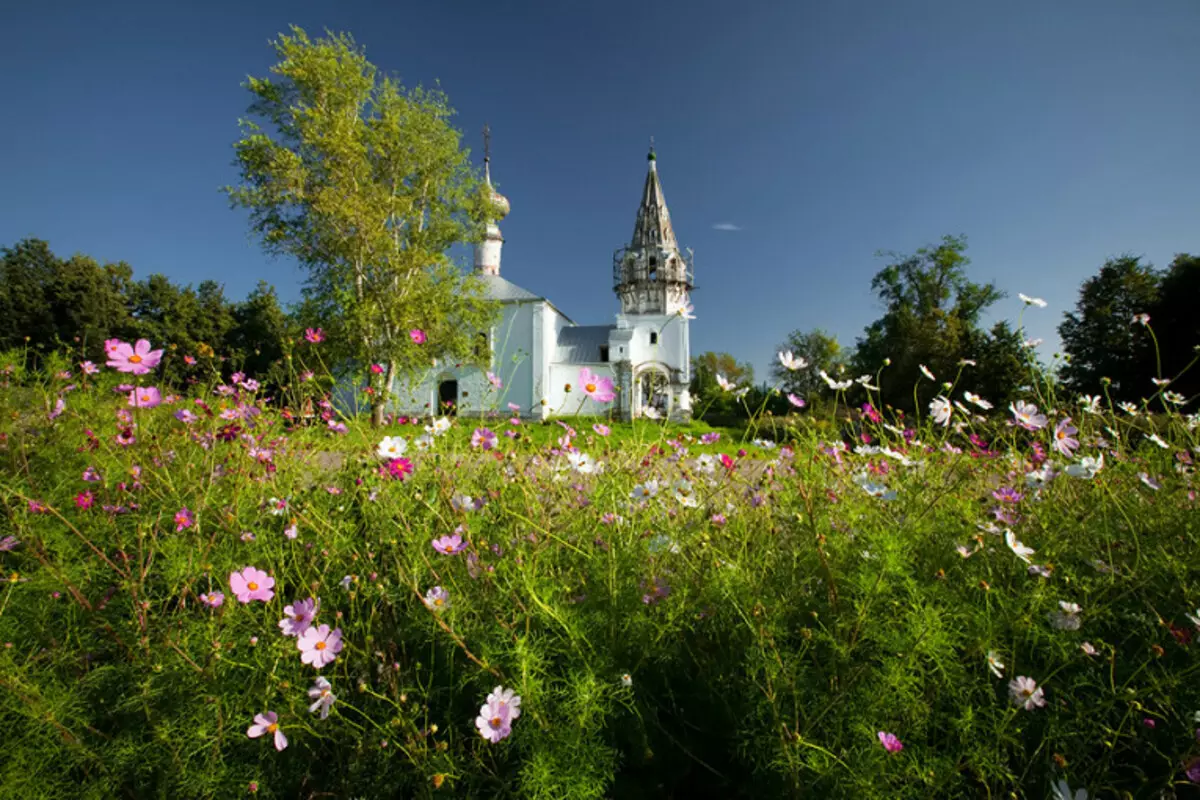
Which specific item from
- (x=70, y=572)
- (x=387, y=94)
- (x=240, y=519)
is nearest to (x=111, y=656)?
(x=70, y=572)

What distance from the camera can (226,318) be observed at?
110 ft

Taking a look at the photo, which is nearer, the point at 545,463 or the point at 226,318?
the point at 545,463

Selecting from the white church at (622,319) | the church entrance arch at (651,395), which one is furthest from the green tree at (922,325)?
the church entrance arch at (651,395)

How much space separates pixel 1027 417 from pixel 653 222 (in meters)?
29.5

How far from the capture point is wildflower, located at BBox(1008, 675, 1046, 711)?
Answer: 1.08 m

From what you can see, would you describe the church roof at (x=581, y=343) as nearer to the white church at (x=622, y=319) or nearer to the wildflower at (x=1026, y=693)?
the white church at (x=622, y=319)

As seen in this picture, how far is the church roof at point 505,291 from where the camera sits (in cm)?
2766

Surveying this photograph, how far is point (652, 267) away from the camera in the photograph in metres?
29.2

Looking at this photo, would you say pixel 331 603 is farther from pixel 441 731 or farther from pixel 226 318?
pixel 226 318

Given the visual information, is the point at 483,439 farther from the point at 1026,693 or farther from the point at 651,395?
the point at 1026,693

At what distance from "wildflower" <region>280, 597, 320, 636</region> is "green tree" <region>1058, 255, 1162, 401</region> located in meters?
21.9

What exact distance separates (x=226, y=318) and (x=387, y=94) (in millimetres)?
24986

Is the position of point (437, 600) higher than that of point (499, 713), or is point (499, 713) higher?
point (437, 600)

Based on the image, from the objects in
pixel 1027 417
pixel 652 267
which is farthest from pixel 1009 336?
pixel 1027 417
